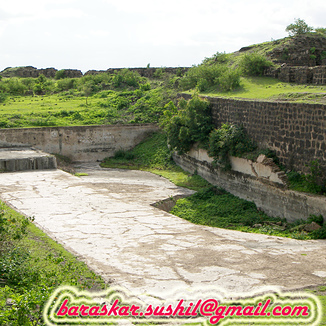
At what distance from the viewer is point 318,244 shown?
8023 millimetres

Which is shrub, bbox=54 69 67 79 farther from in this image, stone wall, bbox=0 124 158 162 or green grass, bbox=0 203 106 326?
green grass, bbox=0 203 106 326

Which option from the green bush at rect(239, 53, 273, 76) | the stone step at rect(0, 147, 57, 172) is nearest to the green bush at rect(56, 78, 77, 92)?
the stone step at rect(0, 147, 57, 172)

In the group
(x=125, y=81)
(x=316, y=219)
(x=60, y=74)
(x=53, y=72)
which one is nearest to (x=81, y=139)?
(x=125, y=81)

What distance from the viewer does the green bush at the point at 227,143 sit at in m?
12.3

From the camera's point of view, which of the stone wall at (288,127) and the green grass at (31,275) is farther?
the stone wall at (288,127)

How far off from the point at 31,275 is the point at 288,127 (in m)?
7.20

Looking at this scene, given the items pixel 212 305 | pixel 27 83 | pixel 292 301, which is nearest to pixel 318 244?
pixel 292 301

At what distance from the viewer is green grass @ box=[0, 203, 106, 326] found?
172 inches

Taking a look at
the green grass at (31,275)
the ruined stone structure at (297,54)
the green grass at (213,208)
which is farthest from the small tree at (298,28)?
the green grass at (31,275)

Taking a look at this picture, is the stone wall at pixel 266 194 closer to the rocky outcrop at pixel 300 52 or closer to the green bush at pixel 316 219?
the green bush at pixel 316 219

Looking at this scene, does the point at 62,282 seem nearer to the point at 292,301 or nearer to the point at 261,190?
the point at 292,301

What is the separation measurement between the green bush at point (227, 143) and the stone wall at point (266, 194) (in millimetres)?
456

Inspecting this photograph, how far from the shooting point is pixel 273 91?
14016mm

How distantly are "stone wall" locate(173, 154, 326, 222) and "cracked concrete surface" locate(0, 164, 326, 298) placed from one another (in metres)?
1.27
